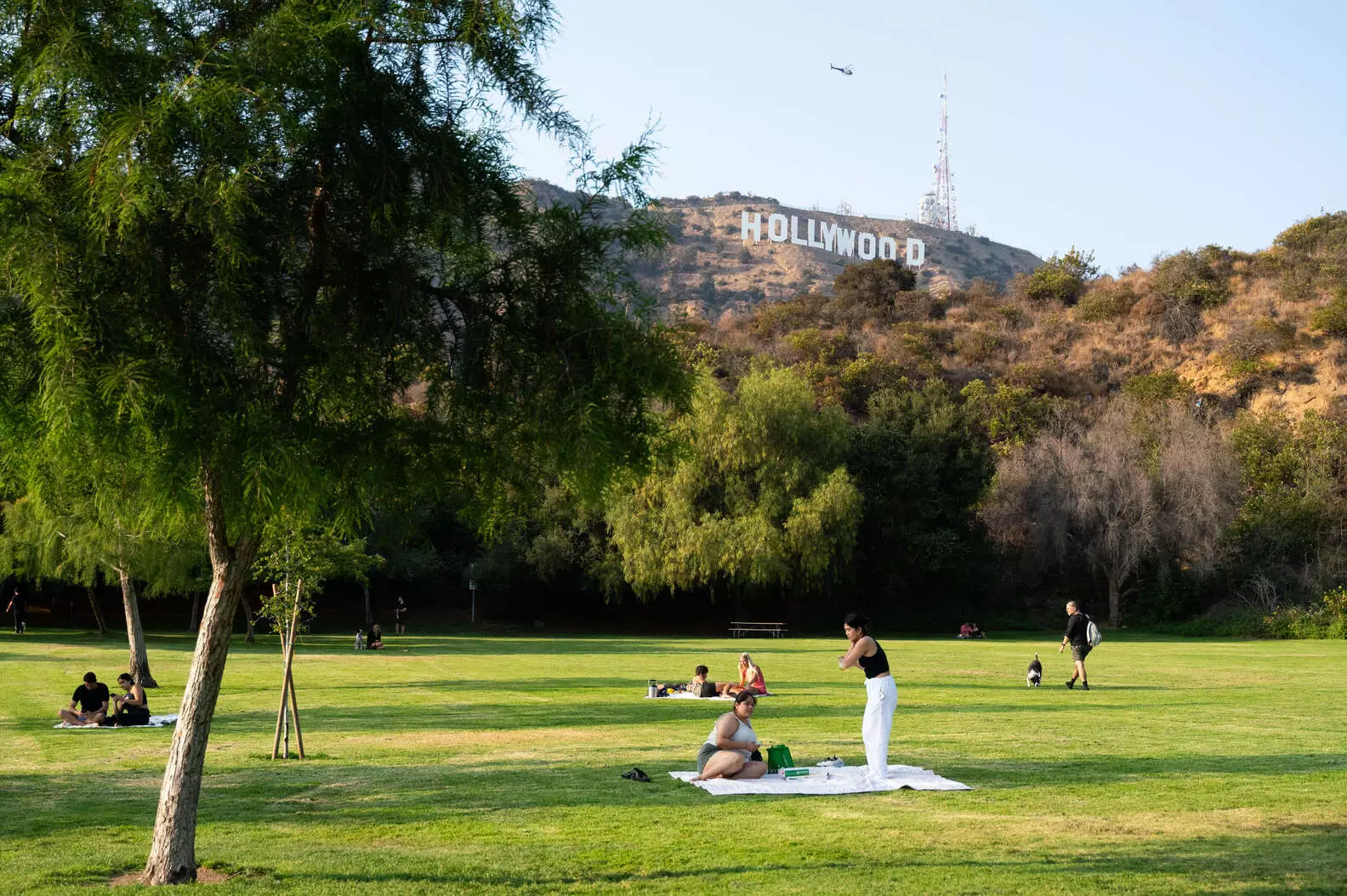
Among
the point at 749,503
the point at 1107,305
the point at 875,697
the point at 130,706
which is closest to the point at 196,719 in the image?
the point at 875,697

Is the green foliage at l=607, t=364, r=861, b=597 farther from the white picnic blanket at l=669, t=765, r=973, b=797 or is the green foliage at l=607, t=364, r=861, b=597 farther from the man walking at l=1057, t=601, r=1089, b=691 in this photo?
the white picnic blanket at l=669, t=765, r=973, b=797

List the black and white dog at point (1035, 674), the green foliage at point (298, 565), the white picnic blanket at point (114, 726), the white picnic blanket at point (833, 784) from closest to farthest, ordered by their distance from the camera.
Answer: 1. the white picnic blanket at point (833, 784)
2. the green foliage at point (298, 565)
3. the white picnic blanket at point (114, 726)
4. the black and white dog at point (1035, 674)

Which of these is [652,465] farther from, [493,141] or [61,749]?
[61,749]

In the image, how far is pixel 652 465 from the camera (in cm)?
871

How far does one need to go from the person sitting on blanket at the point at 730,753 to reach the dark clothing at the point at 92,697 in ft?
36.8

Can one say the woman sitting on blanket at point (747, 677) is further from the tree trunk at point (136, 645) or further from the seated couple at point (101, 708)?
the tree trunk at point (136, 645)

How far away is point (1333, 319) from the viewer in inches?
3290

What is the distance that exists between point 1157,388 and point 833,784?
71.1m

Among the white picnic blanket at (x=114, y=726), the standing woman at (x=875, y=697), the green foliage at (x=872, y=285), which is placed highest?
the green foliage at (x=872, y=285)

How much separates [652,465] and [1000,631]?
56233 mm

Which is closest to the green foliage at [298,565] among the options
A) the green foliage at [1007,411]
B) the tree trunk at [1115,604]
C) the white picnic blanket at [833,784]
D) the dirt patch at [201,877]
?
the white picnic blanket at [833,784]

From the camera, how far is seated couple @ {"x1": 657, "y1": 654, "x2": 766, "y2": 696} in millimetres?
22297

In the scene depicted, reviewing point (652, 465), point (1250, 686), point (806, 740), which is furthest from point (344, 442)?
point (1250, 686)

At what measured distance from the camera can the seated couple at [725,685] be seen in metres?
22.3
